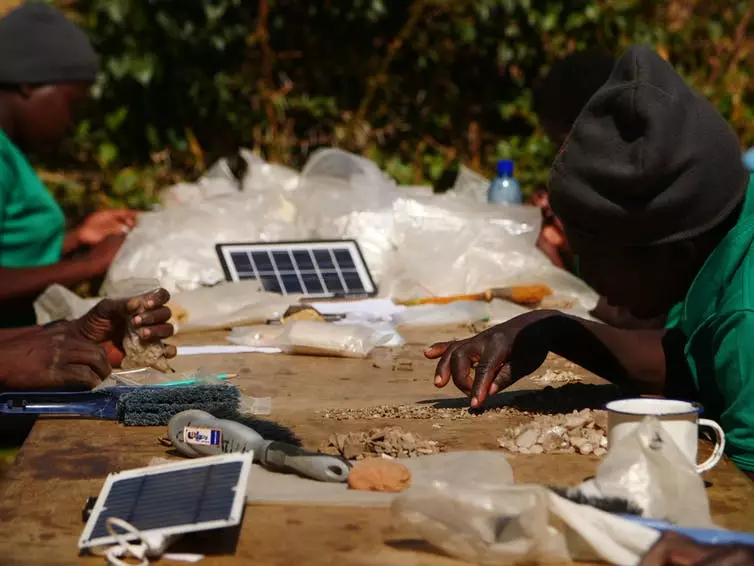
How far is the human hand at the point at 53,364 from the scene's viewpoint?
310 cm

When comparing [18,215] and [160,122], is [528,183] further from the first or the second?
[18,215]

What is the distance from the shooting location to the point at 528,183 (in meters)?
7.10

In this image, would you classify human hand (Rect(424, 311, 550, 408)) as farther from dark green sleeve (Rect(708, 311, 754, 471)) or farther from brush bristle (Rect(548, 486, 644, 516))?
brush bristle (Rect(548, 486, 644, 516))

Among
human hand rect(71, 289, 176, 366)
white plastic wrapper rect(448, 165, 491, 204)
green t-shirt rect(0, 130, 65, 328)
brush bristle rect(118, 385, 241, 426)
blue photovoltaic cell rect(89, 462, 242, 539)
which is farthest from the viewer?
white plastic wrapper rect(448, 165, 491, 204)

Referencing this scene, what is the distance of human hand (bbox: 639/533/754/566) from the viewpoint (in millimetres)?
1569

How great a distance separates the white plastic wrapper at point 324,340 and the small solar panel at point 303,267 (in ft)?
2.67

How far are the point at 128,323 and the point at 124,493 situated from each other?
1380 millimetres

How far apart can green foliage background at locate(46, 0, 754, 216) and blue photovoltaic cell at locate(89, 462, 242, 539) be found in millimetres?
5068

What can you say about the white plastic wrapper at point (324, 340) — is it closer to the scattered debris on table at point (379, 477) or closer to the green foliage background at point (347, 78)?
the scattered debris on table at point (379, 477)

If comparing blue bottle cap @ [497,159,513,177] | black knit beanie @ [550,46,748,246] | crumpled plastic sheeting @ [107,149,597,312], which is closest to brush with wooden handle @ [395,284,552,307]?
crumpled plastic sheeting @ [107,149,597,312]

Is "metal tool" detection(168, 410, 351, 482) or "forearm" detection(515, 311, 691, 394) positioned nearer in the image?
"metal tool" detection(168, 410, 351, 482)

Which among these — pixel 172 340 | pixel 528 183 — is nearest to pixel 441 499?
pixel 172 340

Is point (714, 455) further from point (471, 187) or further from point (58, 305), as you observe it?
point (471, 187)

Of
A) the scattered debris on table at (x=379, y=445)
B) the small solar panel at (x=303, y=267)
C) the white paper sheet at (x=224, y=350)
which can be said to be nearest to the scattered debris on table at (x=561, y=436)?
the scattered debris on table at (x=379, y=445)
